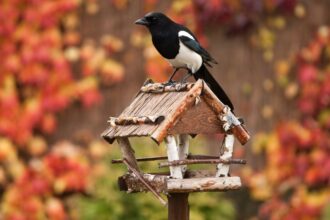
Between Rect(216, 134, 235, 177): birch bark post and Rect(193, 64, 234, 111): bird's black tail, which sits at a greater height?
Rect(193, 64, 234, 111): bird's black tail

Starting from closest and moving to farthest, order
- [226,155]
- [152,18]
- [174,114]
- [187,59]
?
[174,114] → [226,155] → [152,18] → [187,59]

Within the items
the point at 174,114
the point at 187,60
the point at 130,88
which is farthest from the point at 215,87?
the point at 130,88

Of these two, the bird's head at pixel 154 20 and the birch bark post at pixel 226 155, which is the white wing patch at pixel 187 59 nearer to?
the bird's head at pixel 154 20

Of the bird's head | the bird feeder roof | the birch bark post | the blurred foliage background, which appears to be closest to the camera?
the bird feeder roof

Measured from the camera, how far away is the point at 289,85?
264 inches

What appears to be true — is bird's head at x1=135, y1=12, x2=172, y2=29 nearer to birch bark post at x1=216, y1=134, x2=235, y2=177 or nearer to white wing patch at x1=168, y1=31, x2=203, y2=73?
white wing patch at x1=168, y1=31, x2=203, y2=73

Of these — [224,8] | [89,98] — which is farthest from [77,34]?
[224,8]

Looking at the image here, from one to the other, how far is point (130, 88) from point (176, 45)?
376 centimetres

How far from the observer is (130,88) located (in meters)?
6.89

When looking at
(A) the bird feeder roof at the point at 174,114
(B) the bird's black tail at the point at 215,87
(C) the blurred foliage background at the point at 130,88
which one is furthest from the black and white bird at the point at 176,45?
(C) the blurred foliage background at the point at 130,88

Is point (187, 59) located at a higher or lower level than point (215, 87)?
higher

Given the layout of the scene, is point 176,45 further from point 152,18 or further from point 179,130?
point 179,130

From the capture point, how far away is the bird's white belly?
10.5 ft

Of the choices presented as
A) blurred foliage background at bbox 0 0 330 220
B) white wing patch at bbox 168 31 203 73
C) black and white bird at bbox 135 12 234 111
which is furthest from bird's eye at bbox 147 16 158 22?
blurred foliage background at bbox 0 0 330 220
